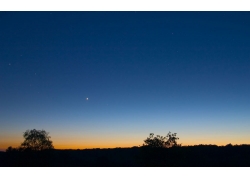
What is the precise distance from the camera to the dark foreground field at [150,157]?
35.1m

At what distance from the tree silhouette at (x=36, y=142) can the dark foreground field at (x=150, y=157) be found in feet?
2.63

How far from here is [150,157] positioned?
3469 centimetres

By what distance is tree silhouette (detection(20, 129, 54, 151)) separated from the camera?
34375mm

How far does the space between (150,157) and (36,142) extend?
50.3 feet

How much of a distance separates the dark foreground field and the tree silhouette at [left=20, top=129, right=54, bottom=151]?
0.80 m

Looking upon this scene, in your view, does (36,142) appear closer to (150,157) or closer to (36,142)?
(36,142)

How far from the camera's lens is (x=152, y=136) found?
3484cm

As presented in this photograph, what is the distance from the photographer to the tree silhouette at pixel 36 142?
34.4 metres
